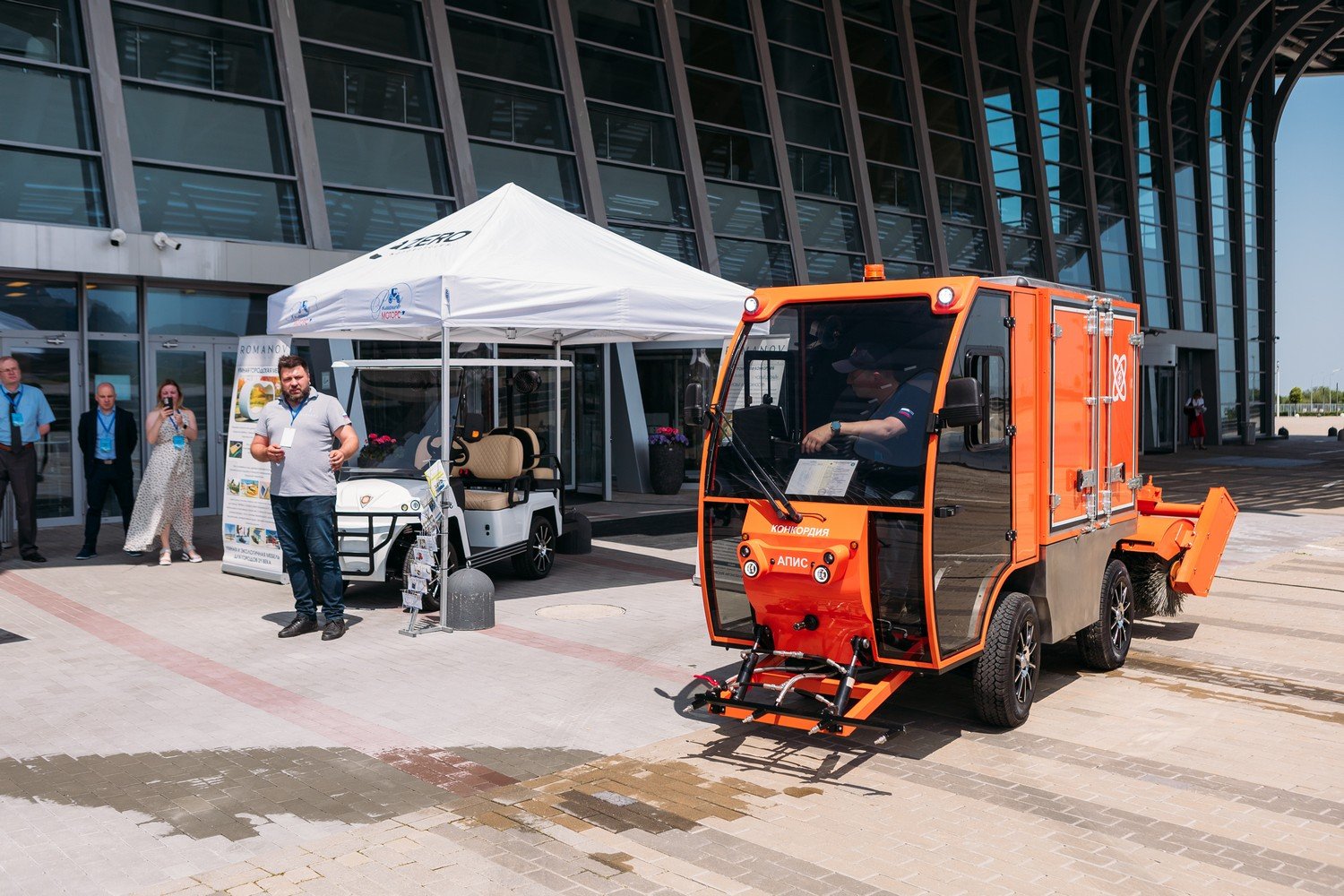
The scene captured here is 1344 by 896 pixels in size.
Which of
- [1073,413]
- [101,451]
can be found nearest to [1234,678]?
[1073,413]

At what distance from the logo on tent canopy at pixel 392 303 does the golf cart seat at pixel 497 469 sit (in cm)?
187

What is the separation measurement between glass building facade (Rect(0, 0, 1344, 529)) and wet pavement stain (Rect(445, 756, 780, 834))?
4.79 meters

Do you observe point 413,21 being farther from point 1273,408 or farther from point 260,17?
point 1273,408

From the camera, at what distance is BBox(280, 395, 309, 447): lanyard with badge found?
8508 millimetres

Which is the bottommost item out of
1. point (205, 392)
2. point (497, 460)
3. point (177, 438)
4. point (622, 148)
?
point (497, 460)

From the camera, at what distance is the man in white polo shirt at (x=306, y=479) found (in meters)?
8.48

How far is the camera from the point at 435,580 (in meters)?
9.34

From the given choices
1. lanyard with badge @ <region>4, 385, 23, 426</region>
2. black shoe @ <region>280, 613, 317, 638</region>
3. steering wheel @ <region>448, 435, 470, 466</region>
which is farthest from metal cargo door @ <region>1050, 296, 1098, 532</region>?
lanyard with badge @ <region>4, 385, 23, 426</region>

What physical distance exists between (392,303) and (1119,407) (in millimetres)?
5355

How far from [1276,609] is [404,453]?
24.4ft

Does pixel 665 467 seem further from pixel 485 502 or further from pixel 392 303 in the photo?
pixel 392 303

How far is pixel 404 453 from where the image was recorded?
1034 cm

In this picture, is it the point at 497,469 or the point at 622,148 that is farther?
the point at 622,148

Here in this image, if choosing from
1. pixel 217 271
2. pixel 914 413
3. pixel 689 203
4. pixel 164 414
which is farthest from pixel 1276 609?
pixel 689 203
